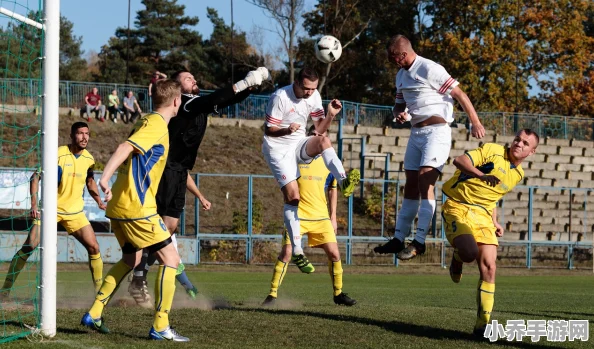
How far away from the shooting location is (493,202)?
31.0 feet

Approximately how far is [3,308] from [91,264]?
58.8 inches

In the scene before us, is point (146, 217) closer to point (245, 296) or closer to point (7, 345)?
point (7, 345)

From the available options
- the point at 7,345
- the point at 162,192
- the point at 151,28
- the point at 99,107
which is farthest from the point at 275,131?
the point at 151,28

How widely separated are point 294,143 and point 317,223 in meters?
1.20

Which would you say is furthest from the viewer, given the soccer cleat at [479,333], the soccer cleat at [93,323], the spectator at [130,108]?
the spectator at [130,108]

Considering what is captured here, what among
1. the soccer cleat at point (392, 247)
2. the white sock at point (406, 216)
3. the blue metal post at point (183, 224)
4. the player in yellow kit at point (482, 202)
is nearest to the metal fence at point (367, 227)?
the blue metal post at point (183, 224)

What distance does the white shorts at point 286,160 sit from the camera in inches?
449

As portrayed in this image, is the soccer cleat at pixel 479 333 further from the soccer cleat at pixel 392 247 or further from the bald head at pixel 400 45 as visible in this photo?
the bald head at pixel 400 45

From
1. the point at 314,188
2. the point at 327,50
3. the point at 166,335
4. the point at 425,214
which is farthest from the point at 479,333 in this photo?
the point at 327,50

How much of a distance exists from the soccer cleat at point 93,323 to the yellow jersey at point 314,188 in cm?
436

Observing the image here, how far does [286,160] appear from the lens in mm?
11461

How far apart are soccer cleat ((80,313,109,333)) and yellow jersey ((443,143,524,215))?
3940 millimetres

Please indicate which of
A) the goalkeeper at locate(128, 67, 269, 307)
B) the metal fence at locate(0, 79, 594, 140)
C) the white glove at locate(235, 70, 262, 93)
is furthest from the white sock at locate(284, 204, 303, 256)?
the metal fence at locate(0, 79, 594, 140)

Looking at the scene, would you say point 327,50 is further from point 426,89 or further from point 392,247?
point 392,247
